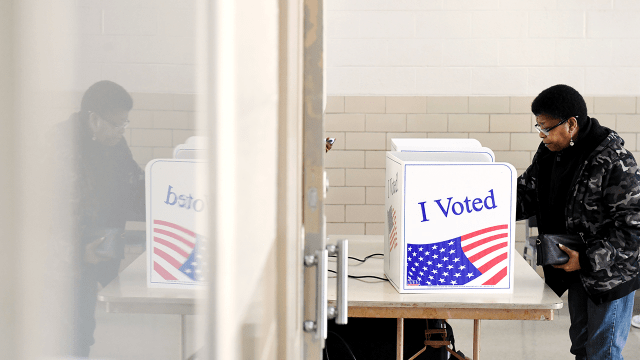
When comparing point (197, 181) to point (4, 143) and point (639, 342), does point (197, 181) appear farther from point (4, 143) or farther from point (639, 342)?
point (639, 342)

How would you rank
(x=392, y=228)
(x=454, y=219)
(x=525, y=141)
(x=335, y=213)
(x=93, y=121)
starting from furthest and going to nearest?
1. (x=335, y=213)
2. (x=525, y=141)
3. (x=392, y=228)
4. (x=454, y=219)
5. (x=93, y=121)

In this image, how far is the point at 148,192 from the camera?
21 centimetres

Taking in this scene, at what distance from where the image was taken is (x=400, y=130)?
14.1 ft

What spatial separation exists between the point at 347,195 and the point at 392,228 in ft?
7.80

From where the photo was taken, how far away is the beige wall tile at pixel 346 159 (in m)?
4.34

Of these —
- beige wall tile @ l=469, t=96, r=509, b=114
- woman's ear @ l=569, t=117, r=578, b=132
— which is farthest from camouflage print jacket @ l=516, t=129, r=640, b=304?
beige wall tile @ l=469, t=96, r=509, b=114

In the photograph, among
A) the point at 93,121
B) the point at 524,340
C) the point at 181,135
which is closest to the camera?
the point at 93,121

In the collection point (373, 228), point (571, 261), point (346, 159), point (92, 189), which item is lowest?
point (373, 228)

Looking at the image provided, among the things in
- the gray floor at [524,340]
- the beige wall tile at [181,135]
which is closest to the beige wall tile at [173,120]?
the beige wall tile at [181,135]

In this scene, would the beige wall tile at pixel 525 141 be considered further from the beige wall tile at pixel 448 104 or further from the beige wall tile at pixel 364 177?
the beige wall tile at pixel 364 177

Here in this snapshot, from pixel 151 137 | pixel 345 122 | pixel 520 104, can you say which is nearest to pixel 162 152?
pixel 151 137

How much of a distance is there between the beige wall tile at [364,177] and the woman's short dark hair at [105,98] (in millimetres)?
4180

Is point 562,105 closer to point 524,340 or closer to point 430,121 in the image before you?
point 524,340

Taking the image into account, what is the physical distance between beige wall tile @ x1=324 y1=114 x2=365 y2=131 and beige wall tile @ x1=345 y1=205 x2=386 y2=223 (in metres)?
0.61
